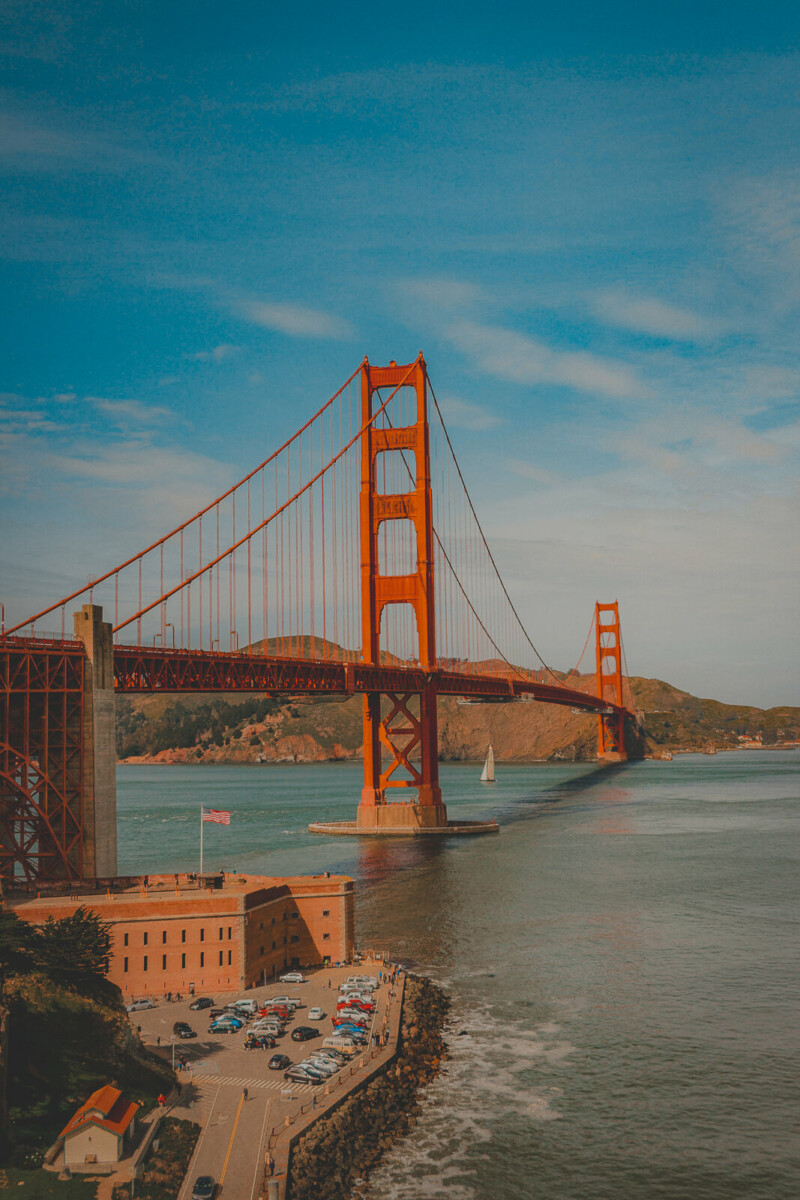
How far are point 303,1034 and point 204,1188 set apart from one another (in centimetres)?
893

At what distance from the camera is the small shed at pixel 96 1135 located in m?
23.2

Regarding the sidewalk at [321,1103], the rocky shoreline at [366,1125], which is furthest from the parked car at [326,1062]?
the rocky shoreline at [366,1125]

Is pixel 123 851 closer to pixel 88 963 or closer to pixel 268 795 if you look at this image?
pixel 88 963

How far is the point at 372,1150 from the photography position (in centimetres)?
2525

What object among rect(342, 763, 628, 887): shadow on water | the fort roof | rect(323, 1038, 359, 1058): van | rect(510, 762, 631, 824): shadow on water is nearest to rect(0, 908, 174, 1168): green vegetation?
the fort roof

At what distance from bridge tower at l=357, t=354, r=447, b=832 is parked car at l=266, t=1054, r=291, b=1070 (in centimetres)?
5014

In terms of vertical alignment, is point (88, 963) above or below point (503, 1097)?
above

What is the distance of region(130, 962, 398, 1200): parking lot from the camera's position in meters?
23.7

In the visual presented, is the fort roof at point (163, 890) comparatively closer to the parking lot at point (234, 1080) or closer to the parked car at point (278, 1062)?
the parking lot at point (234, 1080)

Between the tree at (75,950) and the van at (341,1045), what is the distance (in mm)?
6829

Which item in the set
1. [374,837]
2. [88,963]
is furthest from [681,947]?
[374,837]

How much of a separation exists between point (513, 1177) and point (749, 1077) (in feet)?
30.4

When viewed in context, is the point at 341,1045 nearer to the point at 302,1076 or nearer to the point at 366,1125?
the point at 302,1076

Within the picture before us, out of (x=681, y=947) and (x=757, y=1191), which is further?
(x=681, y=947)
